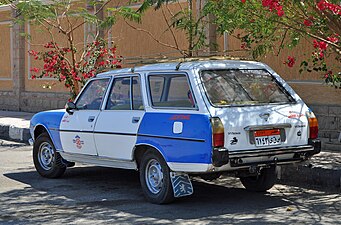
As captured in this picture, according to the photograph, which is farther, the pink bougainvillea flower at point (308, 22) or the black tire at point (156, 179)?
the pink bougainvillea flower at point (308, 22)

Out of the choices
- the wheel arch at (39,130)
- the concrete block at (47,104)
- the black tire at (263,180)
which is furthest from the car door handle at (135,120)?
the concrete block at (47,104)

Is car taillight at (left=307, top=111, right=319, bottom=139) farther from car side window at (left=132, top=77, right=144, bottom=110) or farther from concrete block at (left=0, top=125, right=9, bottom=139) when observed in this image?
concrete block at (left=0, top=125, right=9, bottom=139)

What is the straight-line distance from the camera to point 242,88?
888 cm

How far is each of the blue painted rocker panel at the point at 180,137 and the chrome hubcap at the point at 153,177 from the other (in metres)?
0.31

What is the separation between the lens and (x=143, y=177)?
8914 mm

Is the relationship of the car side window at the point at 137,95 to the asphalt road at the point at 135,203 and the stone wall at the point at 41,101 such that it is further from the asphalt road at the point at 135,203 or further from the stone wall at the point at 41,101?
the stone wall at the point at 41,101

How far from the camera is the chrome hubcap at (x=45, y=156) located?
11.0 meters

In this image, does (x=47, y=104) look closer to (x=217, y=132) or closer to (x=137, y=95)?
(x=137, y=95)

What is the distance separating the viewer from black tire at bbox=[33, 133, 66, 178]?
35.6ft

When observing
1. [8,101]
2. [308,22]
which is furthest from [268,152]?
[8,101]

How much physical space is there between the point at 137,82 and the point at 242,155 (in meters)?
1.94

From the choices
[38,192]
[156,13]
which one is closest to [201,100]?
[38,192]

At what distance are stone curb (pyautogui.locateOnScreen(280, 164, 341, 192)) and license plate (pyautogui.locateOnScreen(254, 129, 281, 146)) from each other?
1.83 meters

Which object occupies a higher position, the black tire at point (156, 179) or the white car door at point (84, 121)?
the white car door at point (84, 121)
